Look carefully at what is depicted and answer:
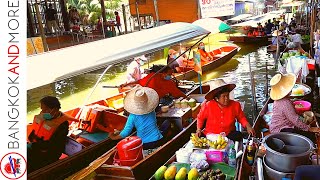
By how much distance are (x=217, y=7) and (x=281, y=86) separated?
201 inches

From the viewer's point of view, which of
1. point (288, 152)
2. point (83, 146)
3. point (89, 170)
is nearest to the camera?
point (288, 152)

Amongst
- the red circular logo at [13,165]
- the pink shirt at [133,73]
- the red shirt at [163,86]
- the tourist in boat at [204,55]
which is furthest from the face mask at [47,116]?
the tourist in boat at [204,55]

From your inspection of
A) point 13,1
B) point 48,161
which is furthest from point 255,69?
point 13,1

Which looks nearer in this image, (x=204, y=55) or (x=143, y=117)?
(x=143, y=117)

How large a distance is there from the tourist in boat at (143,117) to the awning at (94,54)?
2.13 feet

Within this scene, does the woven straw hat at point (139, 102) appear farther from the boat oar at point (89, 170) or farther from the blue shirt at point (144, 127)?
the boat oar at point (89, 170)

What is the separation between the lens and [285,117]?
430 centimetres

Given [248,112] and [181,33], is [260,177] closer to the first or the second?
[181,33]

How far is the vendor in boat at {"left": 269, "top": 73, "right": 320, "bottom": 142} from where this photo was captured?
4.19 m

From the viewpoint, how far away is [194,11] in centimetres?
1709

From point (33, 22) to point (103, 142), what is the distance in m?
13.1

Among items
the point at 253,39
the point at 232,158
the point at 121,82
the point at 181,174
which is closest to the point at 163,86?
the point at 232,158

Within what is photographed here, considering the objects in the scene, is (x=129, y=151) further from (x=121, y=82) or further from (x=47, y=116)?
(x=121, y=82)

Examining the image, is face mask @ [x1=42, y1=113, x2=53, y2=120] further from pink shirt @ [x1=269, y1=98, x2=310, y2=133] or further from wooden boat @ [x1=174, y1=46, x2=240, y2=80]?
wooden boat @ [x1=174, y1=46, x2=240, y2=80]
